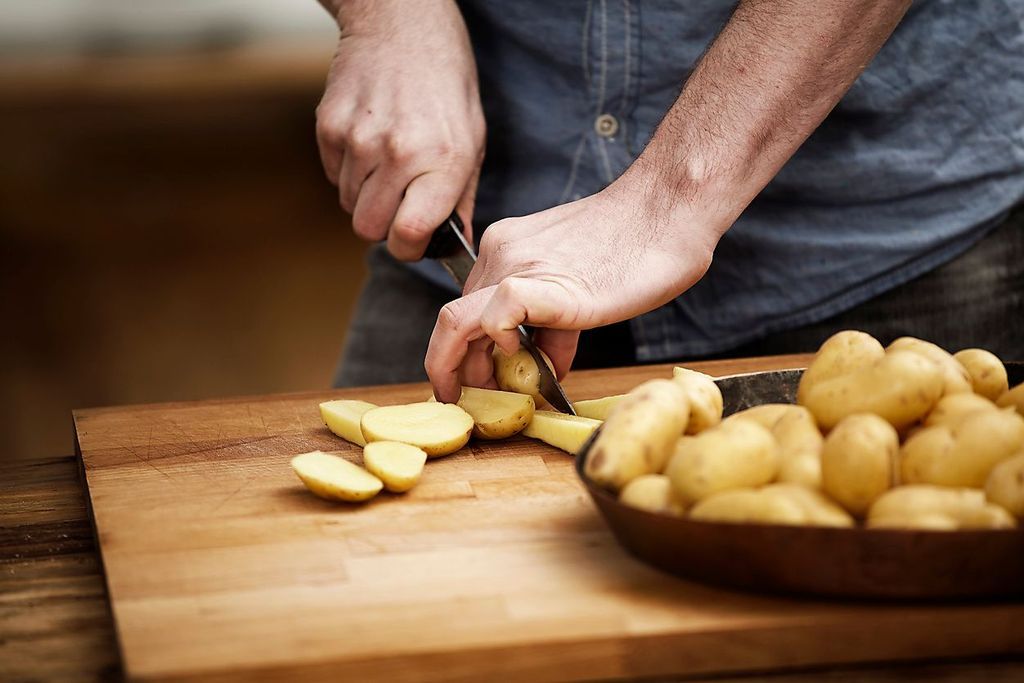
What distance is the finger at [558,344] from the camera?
1.20 metres

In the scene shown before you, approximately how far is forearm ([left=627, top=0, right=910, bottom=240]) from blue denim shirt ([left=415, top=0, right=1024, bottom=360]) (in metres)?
0.23

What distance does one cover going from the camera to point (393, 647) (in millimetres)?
717

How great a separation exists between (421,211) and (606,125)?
0.92 feet

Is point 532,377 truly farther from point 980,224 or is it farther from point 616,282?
point 980,224

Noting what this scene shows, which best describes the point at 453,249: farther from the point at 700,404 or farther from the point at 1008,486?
the point at 1008,486

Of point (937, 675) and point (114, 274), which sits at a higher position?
point (937, 675)

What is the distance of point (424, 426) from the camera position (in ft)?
3.61

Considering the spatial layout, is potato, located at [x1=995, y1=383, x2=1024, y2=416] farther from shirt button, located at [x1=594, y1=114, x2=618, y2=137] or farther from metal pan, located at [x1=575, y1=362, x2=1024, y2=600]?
shirt button, located at [x1=594, y1=114, x2=618, y2=137]

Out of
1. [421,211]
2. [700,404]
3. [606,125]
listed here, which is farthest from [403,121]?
[700,404]

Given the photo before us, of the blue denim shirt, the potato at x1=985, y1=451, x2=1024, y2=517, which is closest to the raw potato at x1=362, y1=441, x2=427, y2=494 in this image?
the potato at x1=985, y1=451, x2=1024, y2=517

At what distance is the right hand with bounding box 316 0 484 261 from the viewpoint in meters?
1.36

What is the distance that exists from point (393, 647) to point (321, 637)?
48 millimetres

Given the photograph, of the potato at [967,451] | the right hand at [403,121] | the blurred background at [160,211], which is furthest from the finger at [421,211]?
the blurred background at [160,211]

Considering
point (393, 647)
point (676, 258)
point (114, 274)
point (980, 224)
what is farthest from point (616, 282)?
point (114, 274)
